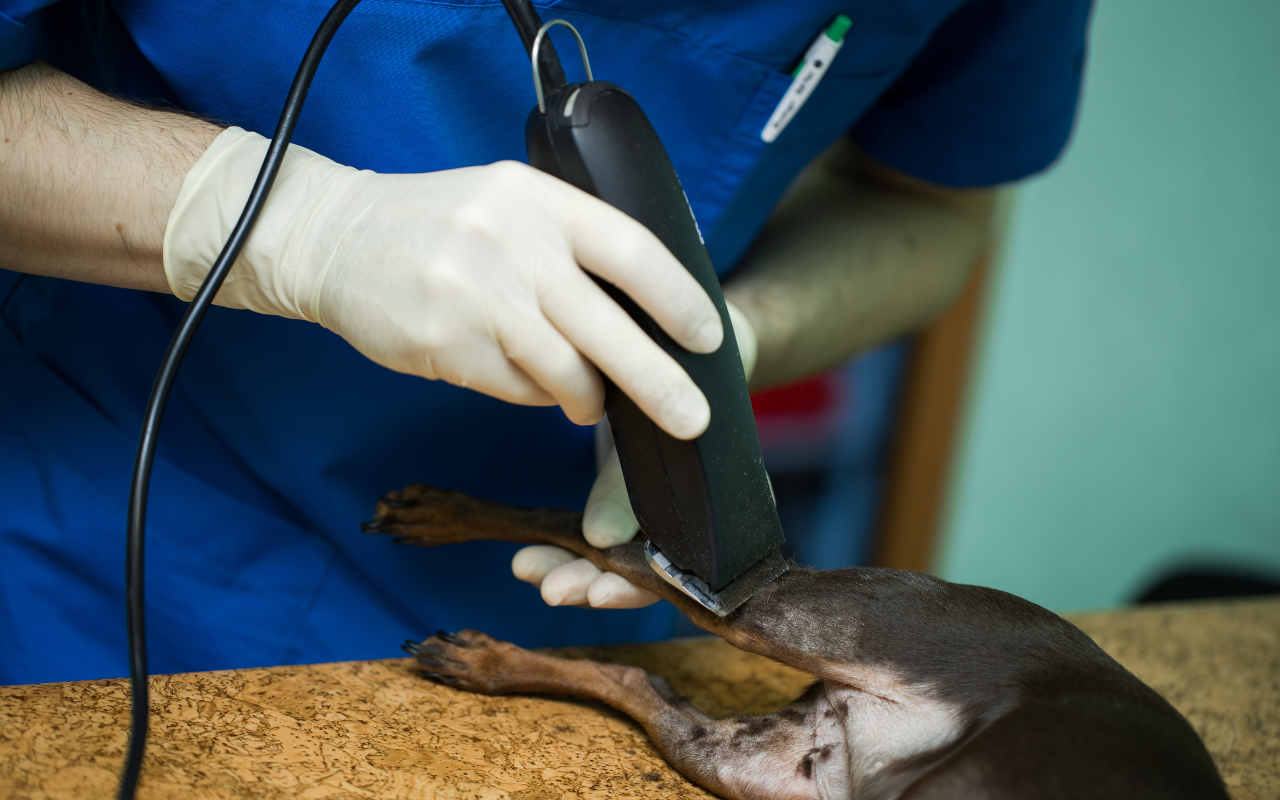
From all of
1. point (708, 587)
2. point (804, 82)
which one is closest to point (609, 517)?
point (708, 587)

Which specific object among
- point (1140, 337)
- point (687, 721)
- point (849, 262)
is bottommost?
point (1140, 337)

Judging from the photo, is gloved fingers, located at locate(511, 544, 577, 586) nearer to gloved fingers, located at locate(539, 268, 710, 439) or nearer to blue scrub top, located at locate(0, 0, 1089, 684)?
blue scrub top, located at locate(0, 0, 1089, 684)

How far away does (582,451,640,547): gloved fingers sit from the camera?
0.92m

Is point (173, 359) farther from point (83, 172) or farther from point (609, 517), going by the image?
point (609, 517)

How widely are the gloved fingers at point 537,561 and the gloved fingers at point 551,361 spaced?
0.31 meters

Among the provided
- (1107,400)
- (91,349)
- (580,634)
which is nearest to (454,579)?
(580,634)

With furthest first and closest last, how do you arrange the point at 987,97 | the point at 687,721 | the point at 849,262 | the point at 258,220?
the point at 849,262 < the point at 987,97 < the point at 687,721 < the point at 258,220

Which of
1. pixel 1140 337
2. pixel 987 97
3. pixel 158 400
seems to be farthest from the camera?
pixel 1140 337

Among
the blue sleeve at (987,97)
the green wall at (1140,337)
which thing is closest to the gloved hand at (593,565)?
the blue sleeve at (987,97)

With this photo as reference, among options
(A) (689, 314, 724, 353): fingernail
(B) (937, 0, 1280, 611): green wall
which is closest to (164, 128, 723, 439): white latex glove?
(A) (689, 314, 724, 353): fingernail

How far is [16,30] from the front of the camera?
66 centimetres

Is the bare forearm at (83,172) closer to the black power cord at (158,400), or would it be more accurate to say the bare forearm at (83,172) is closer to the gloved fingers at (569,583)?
the black power cord at (158,400)

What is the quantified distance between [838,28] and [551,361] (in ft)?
2.00

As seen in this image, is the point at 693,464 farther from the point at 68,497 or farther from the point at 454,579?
the point at 68,497
